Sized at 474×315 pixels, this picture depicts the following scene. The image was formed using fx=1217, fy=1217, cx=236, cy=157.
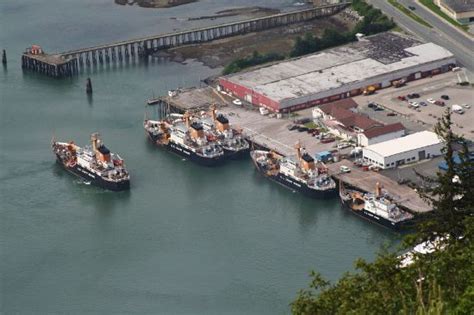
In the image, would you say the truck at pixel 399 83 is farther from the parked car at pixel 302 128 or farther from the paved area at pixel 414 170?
the paved area at pixel 414 170

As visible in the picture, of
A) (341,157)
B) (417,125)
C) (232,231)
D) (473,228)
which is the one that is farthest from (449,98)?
(473,228)

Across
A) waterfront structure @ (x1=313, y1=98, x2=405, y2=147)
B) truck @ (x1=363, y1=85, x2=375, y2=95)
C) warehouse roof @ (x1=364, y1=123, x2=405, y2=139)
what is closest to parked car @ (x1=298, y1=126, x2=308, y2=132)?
waterfront structure @ (x1=313, y1=98, x2=405, y2=147)

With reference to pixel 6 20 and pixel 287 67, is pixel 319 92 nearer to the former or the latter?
pixel 287 67

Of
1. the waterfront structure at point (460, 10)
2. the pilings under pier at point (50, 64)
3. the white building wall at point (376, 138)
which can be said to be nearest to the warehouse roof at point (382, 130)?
the white building wall at point (376, 138)

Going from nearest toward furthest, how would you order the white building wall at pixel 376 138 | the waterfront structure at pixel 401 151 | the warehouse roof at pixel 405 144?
the waterfront structure at pixel 401 151
the warehouse roof at pixel 405 144
the white building wall at pixel 376 138

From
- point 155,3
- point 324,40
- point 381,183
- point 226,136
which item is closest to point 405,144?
point 381,183

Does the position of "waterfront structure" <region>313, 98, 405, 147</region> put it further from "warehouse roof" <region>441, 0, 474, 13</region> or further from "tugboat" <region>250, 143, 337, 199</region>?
"warehouse roof" <region>441, 0, 474, 13</region>
